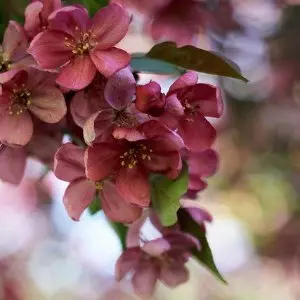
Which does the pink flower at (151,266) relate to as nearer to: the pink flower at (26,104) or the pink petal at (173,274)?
the pink petal at (173,274)

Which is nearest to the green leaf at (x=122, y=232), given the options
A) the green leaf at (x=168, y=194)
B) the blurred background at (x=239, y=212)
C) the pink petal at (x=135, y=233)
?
the pink petal at (x=135, y=233)

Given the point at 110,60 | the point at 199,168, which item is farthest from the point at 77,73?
the point at 199,168

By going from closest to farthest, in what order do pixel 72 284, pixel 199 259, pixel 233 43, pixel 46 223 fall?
1. pixel 199 259
2. pixel 233 43
3. pixel 46 223
4. pixel 72 284

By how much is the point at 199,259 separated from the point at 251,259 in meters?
1.07

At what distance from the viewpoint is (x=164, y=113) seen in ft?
1.45

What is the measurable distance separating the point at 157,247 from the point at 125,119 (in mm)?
137

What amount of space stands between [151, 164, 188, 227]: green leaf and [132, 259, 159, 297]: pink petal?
11cm

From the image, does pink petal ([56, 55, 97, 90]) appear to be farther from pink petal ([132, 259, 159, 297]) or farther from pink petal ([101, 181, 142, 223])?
pink petal ([132, 259, 159, 297])

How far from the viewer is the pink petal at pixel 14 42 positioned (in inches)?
18.6

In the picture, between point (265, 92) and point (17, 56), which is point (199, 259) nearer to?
point (17, 56)

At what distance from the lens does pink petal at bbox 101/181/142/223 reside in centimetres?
48

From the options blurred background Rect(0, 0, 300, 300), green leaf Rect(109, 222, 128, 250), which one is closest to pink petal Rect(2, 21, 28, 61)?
green leaf Rect(109, 222, 128, 250)

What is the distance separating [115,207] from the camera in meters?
0.49

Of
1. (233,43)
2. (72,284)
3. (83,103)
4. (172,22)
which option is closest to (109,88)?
(83,103)
